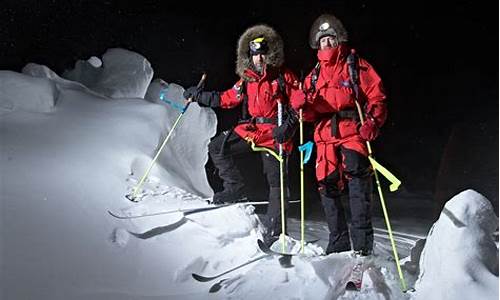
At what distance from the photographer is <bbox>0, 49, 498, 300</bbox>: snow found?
1.40 m

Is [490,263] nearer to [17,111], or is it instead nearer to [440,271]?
[440,271]

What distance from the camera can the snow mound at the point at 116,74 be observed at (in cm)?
289

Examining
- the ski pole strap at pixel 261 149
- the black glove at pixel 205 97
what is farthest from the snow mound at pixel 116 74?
the ski pole strap at pixel 261 149

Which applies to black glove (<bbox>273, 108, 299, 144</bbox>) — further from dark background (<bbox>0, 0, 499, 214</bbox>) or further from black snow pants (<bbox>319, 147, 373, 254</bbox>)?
dark background (<bbox>0, 0, 499, 214</bbox>)

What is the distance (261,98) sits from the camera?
78.6 inches

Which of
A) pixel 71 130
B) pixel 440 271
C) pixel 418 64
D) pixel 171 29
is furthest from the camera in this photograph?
pixel 171 29

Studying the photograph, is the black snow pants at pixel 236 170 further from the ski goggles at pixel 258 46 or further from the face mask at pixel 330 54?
the face mask at pixel 330 54

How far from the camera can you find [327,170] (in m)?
1.73

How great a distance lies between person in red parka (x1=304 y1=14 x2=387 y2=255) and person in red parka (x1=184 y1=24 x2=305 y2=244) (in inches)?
6.6

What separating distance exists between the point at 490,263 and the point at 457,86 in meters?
1.09

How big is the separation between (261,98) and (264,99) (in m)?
0.01

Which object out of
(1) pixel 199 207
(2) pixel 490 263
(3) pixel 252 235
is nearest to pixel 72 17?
(1) pixel 199 207

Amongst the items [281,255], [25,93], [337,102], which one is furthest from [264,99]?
[25,93]

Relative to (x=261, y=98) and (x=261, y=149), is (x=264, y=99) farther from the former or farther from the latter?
(x=261, y=149)
